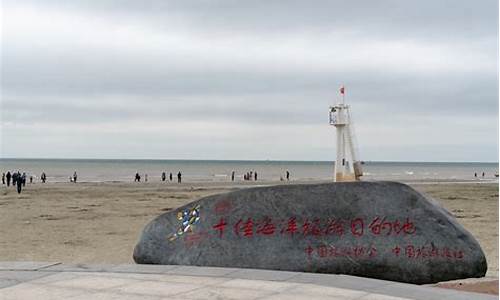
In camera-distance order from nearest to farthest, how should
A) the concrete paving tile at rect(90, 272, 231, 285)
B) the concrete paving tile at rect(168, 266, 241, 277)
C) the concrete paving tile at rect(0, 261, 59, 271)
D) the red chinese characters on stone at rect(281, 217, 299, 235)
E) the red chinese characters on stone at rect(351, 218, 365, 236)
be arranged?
1. the concrete paving tile at rect(90, 272, 231, 285)
2. the concrete paving tile at rect(168, 266, 241, 277)
3. the concrete paving tile at rect(0, 261, 59, 271)
4. the red chinese characters on stone at rect(351, 218, 365, 236)
5. the red chinese characters on stone at rect(281, 217, 299, 235)

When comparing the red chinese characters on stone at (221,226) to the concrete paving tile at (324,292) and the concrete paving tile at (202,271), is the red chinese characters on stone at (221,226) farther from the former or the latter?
the concrete paving tile at (324,292)

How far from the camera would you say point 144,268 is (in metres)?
7.67

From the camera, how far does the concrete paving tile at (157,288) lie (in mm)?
6297

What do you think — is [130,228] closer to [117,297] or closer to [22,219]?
[22,219]

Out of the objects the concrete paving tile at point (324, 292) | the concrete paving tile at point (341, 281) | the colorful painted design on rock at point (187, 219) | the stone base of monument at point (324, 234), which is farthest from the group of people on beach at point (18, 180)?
the concrete paving tile at point (324, 292)

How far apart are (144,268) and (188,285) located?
3.98 feet

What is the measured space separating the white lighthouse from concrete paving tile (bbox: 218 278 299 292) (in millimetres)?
26783

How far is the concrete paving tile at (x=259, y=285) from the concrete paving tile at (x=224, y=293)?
0.14 m

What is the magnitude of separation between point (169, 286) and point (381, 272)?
2.85 meters

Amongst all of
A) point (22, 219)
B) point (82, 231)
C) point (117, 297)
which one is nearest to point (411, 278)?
point (117, 297)

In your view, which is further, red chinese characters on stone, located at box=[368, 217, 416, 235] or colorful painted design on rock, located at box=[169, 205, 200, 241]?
colorful painted design on rock, located at box=[169, 205, 200, 241]

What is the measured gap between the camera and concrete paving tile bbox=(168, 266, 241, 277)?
729 cm

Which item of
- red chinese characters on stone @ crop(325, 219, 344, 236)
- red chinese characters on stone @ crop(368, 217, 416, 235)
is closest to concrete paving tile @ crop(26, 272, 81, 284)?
red chinese characters on stone @ crop(325, 219, 344, 236)

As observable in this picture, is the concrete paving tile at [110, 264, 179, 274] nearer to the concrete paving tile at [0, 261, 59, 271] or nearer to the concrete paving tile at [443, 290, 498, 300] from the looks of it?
the concrete paving tile at [0, 261, 59, 271]
